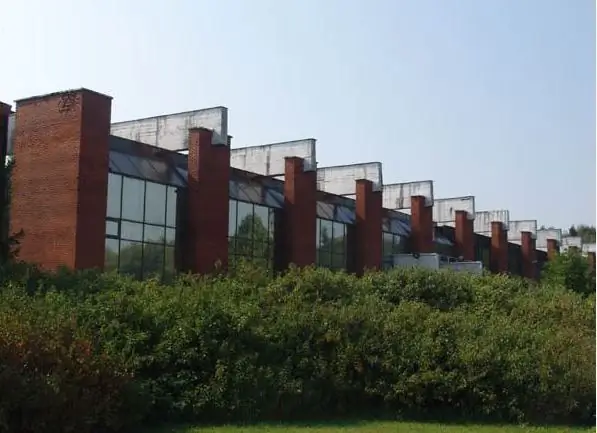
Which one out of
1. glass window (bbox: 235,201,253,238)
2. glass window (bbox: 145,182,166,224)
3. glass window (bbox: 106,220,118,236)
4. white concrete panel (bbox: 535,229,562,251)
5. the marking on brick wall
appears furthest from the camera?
white concrete panel (bbox: 535,229,562,251)

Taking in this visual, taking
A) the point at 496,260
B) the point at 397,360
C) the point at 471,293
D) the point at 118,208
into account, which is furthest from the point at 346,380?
the point at 496,260

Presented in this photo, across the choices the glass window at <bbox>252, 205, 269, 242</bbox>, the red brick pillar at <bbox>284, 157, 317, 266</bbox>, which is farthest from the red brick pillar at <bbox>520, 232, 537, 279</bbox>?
the glass window at <bbox>252, 205, 269, 242</bbox>

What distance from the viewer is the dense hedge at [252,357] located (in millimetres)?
10758

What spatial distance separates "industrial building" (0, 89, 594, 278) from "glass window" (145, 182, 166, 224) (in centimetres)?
4

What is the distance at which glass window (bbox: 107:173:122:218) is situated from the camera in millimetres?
24812

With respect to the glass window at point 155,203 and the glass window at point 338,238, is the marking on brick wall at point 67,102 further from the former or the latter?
the glass window at point 338,238

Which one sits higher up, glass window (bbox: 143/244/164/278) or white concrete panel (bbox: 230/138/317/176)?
white concrete panel (bbox: 230/138/317/176)

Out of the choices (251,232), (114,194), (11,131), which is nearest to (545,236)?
(251,232)

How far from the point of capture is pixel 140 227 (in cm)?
2603

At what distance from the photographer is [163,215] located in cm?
2712

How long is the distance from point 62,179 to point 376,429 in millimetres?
14166

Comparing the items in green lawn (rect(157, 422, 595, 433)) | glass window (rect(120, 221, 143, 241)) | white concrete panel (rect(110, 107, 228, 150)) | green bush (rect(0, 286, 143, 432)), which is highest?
white concrete panel (rect(110, 107, 228, 150))

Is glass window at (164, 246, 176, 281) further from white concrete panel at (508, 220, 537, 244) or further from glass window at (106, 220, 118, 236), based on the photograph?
white concrete panel at (508, 220, 537, 244)

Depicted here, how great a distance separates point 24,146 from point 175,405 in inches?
568
